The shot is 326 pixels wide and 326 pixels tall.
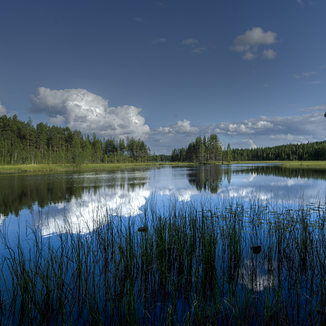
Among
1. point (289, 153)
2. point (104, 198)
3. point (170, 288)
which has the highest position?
point (289, 153)

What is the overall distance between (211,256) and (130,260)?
1.80 m

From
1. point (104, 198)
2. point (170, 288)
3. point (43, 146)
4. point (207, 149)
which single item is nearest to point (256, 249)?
point (170, 288)

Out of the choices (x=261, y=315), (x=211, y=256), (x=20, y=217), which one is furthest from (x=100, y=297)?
(x=20, y=217)

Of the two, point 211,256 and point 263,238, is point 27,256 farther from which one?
point 263,238

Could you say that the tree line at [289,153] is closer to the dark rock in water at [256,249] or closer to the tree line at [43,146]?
the tree line at [43,146]

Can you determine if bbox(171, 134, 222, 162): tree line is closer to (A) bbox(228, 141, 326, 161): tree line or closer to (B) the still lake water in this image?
(A) bbox(228, 141, 326, 161): tree line

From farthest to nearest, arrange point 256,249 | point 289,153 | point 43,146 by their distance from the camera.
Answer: point 289,153 → point 43,146 → point 256,249

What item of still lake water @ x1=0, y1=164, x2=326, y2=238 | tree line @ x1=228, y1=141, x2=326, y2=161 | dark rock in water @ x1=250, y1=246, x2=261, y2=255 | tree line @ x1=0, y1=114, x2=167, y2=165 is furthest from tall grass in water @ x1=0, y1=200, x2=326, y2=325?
tree line @ x1=228, y1=141, x2=326, y2=161

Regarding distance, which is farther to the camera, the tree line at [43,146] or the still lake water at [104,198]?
the tree line at [43,146]

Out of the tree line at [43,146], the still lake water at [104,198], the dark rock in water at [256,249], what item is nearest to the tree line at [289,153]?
the tree line at [43,146]

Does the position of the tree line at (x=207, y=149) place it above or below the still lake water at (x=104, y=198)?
above

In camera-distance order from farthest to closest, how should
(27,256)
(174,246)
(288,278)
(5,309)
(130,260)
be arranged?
(27,256), (174,246), (130,260), (288,278), (5,309)

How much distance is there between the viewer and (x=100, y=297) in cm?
370

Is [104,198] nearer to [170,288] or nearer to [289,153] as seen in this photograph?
[170,288]
